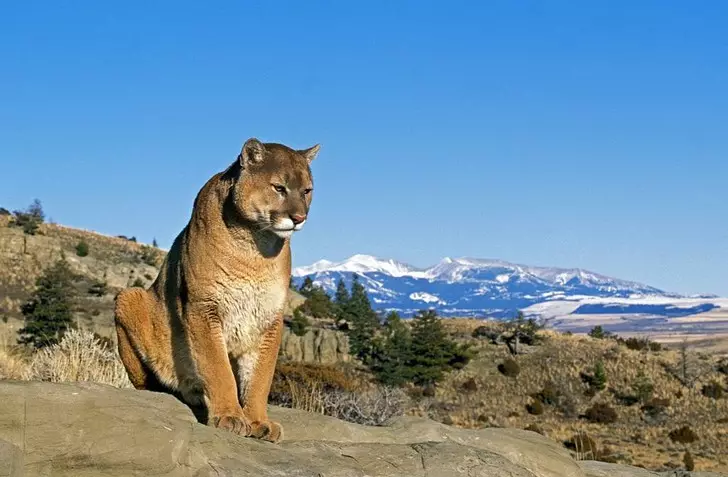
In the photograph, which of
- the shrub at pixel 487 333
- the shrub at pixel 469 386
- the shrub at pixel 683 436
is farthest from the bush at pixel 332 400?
the shrub at pixel 487 333

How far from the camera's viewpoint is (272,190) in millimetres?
8023

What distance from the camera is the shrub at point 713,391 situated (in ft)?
214

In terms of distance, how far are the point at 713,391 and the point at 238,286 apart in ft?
210

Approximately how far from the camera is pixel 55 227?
87812 millimetres

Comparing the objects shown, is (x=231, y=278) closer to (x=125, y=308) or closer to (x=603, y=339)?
(x=125, y=308)

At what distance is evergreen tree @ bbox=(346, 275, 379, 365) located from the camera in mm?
66750

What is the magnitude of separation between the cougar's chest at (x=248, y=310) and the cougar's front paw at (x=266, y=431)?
71 centimetres

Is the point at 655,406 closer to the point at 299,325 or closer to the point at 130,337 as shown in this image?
the point at 299,325

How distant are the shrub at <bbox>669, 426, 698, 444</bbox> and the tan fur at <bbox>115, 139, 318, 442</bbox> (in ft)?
157

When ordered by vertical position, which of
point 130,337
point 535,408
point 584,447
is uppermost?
point 130,337

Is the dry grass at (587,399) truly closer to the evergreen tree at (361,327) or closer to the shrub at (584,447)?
the shrub at (584,447)

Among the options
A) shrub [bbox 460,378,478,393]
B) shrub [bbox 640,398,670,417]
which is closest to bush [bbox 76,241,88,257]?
shrub [bbox 460,378,478,393]

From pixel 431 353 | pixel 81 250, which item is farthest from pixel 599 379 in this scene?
pixel 81 250

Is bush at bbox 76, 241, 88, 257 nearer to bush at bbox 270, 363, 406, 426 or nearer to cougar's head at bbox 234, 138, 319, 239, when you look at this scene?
Answer: bush at bbox 270, 363, 406, 426
